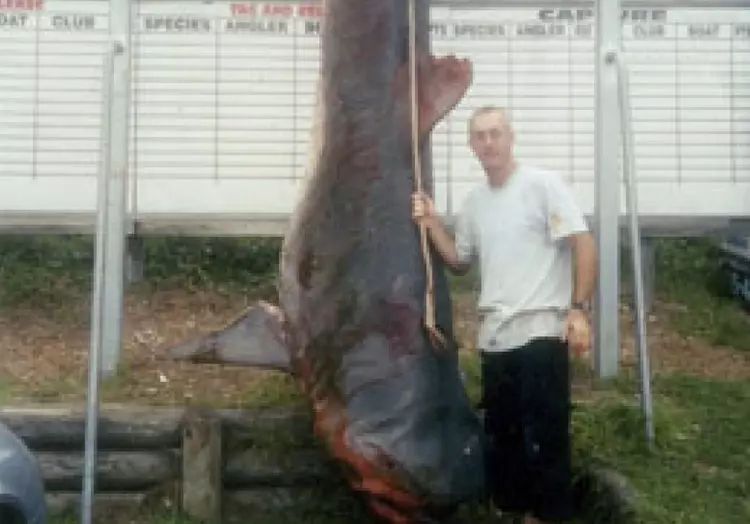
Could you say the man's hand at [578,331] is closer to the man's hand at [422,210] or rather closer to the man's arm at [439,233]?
the man's arm at [439,233]

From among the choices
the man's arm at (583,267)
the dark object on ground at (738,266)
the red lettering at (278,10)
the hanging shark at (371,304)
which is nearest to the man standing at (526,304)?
the man's arm at (583,267)

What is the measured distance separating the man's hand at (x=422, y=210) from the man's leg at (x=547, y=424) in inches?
24.4

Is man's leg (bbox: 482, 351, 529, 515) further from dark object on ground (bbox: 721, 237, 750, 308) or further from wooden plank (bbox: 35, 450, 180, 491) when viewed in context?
dark object on ground (bbox: 721, 237, 750, 308)

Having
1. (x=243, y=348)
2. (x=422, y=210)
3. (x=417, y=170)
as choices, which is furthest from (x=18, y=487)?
(x=417, y=170)

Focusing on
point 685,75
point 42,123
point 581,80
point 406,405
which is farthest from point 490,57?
point 406,405

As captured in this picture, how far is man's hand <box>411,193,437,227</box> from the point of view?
482 centimetres

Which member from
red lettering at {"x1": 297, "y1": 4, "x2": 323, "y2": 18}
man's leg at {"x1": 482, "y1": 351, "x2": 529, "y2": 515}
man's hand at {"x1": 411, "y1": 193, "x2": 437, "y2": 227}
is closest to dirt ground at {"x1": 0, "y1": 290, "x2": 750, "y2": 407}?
man's leg at {"x1": 482, "y1": 351, "x2": 529, "y2": 515}

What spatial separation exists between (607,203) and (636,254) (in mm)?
812

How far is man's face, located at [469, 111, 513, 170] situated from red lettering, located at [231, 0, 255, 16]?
2.21 metres

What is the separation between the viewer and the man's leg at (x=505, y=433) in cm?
495

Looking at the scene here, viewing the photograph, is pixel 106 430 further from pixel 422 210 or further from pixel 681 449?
pixel 681 449

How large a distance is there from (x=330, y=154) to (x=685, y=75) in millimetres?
2751

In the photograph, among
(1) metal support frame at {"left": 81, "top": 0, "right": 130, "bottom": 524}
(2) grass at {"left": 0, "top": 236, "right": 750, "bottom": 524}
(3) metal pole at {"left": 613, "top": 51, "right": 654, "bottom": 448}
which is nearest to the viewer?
(2) grass at {"left": 0, "top": 236, "right": 750, "bottom": 524}

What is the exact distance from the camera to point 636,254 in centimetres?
583
